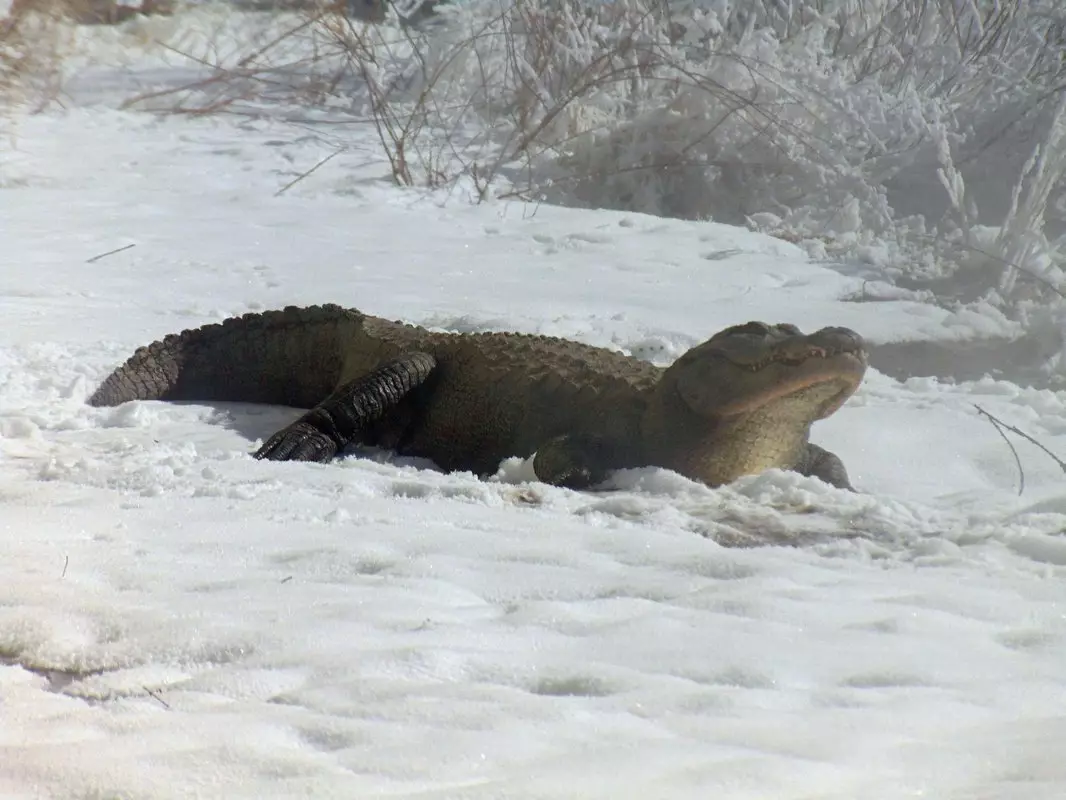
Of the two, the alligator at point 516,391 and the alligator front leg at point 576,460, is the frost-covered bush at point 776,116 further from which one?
the alligator front leg at point 576,460

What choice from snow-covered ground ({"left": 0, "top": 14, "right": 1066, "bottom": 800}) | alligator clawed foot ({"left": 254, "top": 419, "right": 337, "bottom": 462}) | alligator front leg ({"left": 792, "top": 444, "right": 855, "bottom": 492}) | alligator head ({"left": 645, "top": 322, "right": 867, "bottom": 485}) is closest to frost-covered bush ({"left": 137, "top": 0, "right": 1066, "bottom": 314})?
snow-covered ground ({"left": 0, "top": 14, "right": 1066, "bottom": 800})

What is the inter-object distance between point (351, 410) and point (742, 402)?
1602 millimetres

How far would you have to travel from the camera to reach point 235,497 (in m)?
3.27

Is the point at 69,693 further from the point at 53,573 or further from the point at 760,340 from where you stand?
the point at 760,340

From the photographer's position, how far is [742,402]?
4230mm

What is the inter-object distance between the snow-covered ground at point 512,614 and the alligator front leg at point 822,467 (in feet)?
0.52

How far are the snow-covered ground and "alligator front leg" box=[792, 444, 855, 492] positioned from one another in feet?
0.52

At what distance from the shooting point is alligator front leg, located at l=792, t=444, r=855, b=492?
14.3 ft

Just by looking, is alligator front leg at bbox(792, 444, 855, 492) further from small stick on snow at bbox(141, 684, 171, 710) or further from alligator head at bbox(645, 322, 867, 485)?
small stick on snow at bbox(141, 684, 171, 710)

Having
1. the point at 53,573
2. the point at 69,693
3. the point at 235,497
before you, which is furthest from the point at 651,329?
the point at 69,693

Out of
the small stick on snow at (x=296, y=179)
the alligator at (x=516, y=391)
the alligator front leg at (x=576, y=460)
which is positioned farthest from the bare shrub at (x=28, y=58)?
the alligator front leg at (x=576, y=460)

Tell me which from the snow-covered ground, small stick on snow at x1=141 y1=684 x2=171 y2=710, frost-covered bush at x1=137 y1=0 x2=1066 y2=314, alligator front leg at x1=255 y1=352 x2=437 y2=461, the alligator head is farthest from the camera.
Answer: frost-covered bush at x1=137 y1=0 x2=1066 y2=314

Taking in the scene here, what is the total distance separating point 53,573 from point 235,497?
2.68 feet

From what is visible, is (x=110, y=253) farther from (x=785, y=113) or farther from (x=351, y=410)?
(x=785, y=113)
